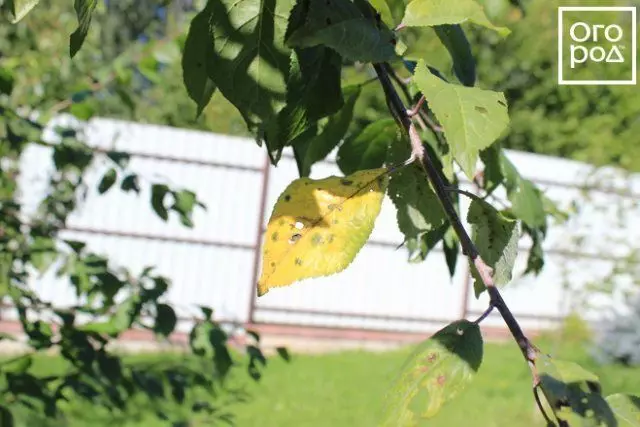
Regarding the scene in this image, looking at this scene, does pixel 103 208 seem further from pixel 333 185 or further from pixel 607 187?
pixel 333 185

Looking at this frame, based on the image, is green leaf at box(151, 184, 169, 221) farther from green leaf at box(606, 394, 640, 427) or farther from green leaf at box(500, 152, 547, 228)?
green leaf at box(606, 394, 640, 427)

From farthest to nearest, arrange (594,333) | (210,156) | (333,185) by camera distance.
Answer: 1. (210,156)
2. (594,333)
3. (333,185)

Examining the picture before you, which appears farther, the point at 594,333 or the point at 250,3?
the point at 594,333

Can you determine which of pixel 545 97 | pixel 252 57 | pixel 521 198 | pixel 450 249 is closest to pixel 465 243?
pixel 252 57

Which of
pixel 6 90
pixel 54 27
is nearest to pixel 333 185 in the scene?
pixel 6 90

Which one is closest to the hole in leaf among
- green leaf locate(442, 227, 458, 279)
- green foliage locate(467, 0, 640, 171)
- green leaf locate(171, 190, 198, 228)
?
green leaf locate(442, 227, 458, 279)

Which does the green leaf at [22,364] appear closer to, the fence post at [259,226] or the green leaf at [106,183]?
the green leaf at [106,183]
